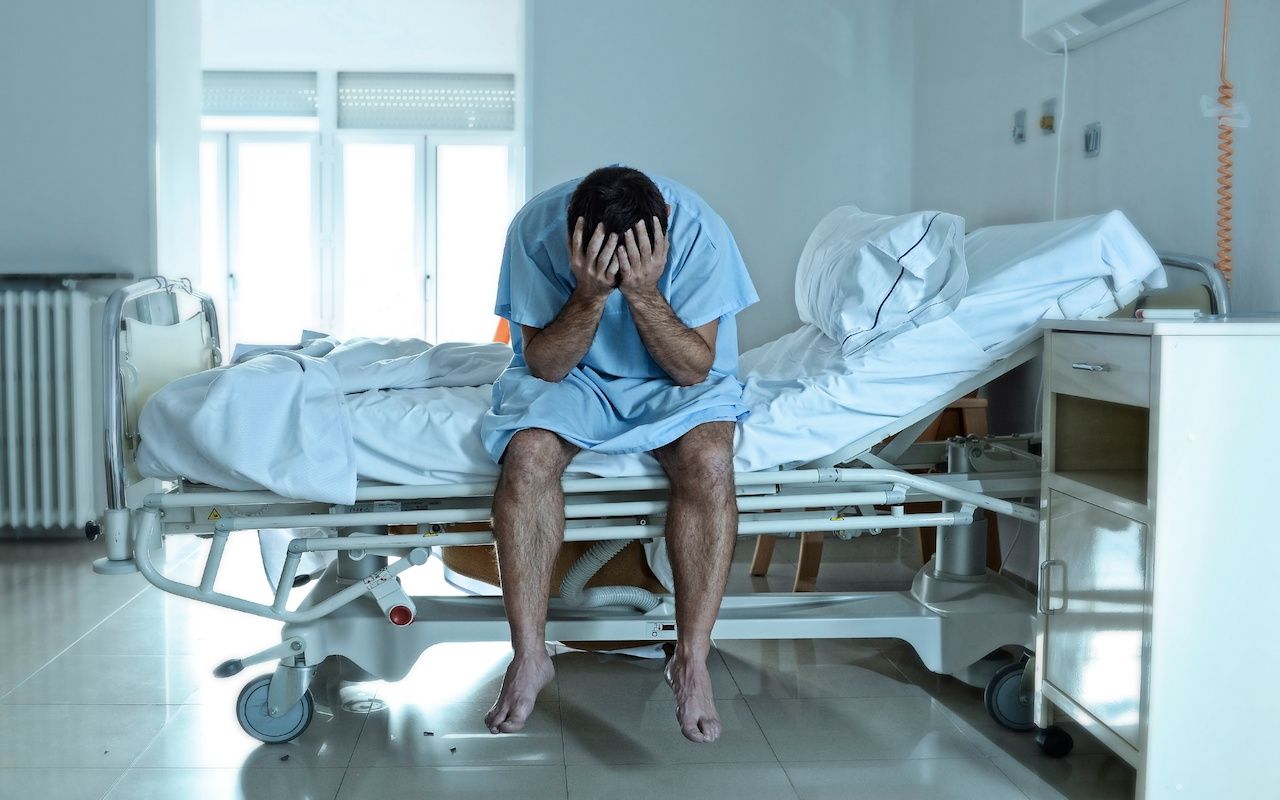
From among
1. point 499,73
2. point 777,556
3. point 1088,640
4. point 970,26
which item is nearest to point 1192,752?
point 1088,640

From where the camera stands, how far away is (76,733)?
1.98m

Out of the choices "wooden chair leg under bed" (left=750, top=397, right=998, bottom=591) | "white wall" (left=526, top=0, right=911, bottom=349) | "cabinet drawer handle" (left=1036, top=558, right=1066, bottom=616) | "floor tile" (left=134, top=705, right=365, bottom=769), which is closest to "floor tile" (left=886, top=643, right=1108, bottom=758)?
"cabinet drawer handle" (left=1036, top=558, right=1066, bottom=616)

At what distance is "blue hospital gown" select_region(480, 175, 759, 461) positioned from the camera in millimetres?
1870

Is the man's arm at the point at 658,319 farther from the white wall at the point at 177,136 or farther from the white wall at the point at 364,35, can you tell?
the white wall at the point at 364,35

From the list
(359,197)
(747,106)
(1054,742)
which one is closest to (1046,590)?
(1054,742)

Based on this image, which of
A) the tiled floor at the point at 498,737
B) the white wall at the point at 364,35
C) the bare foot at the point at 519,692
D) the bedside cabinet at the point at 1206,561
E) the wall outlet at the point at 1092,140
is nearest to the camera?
the bedside cabinet at the point at 1206,561

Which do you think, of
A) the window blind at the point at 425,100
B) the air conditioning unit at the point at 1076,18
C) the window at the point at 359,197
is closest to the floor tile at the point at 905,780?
the air conditioning unit at the point at 1076,18

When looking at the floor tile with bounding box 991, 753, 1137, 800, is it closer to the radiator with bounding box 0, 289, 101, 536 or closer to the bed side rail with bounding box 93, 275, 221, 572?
the bed side rail with bounding box 93, 275, 221, 572

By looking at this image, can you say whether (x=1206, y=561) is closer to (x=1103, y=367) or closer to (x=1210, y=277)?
(x=1103, y=367)

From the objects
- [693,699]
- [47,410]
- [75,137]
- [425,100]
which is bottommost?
[693,699]

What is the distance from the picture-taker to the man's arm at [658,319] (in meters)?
1.74

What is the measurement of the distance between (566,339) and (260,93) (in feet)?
19.1

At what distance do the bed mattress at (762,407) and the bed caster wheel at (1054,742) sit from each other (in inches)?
23.5

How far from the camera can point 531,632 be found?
1.78 metres
